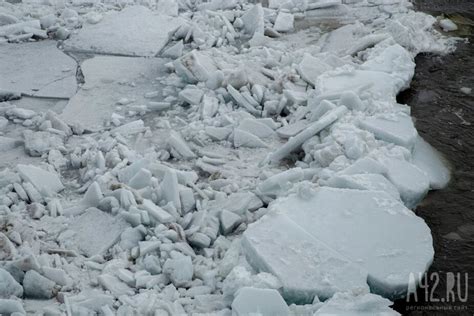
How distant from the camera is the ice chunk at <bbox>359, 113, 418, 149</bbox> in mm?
4035

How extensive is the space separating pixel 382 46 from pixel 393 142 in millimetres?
1710

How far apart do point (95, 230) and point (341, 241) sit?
1347 millimetres

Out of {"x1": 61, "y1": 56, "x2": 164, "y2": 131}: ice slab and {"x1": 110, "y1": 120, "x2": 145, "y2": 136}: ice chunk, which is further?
{"x1": 61, "y1": 56, "x2": 164, "y2": 131}: ice slab

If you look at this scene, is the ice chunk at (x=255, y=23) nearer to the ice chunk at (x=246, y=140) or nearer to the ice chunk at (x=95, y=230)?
the ice chunk at (x=246, y=140)

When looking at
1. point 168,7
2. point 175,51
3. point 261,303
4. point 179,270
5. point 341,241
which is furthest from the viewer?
point 168,7

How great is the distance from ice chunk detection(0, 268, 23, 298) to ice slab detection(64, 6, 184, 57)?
3.18 m

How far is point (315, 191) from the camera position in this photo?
346 centimetres

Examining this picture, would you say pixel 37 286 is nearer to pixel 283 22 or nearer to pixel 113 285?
pixel 113 285

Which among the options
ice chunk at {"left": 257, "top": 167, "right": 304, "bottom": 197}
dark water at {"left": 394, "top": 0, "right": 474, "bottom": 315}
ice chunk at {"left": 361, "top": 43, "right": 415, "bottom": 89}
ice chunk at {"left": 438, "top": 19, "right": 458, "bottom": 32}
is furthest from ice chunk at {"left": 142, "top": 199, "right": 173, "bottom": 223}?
ice chunk at {"left": 438, "top": 19, "right": 458, "bottom": 32}

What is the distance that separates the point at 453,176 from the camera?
3938 millimetres

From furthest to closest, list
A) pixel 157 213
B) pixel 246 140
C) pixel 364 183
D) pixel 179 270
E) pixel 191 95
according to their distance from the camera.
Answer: pixel 191 95
pixel 246 140
pixel 364 183
pixel 157 213
pixel 179 270

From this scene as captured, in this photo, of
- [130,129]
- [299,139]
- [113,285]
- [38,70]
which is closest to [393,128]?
[299,139]

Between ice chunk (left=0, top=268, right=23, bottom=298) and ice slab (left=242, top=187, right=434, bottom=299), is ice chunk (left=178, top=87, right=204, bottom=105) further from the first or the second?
Answer: ice chunk (left=0, top=268, right=23, bottom=298)

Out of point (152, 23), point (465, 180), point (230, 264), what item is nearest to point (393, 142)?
point (465, 180)
